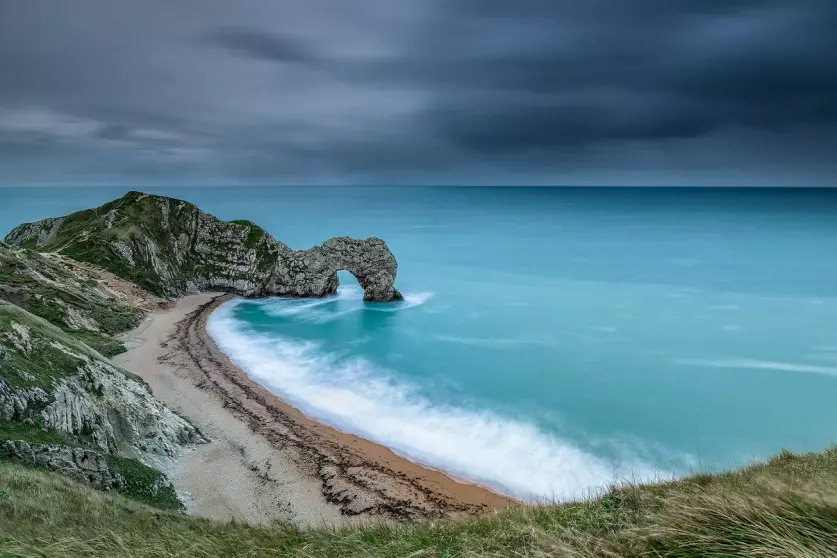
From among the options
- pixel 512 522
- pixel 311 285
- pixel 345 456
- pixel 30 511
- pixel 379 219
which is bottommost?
pixel 345 456

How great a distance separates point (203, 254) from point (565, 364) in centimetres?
4478

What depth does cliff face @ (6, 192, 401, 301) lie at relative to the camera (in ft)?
167

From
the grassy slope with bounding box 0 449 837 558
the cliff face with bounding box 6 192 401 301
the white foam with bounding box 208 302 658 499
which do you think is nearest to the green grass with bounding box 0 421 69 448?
the grassy slope with bounding box 0 449 837 558

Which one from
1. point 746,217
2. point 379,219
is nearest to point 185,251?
point 379,219

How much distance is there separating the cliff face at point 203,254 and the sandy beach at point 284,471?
23973 millimetres

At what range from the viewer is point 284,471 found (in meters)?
20.3

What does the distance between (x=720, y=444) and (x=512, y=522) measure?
24467 mm

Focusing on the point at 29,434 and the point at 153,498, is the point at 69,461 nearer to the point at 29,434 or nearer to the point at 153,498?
the point at 29,434

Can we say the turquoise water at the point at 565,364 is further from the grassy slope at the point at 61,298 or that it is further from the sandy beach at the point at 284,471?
the grassy slope at the point at 61,298

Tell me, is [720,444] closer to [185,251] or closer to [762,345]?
[762,345]

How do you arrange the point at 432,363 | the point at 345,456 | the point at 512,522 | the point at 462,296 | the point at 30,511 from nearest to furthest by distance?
the point at 512,522, the point at 30,511, the point at 345,456, the point at 432,363, the point at 462,296

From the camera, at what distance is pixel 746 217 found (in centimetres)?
16312

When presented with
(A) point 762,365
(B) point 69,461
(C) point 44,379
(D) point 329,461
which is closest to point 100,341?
(C) point 44,379

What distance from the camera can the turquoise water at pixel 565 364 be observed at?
24.3 m
